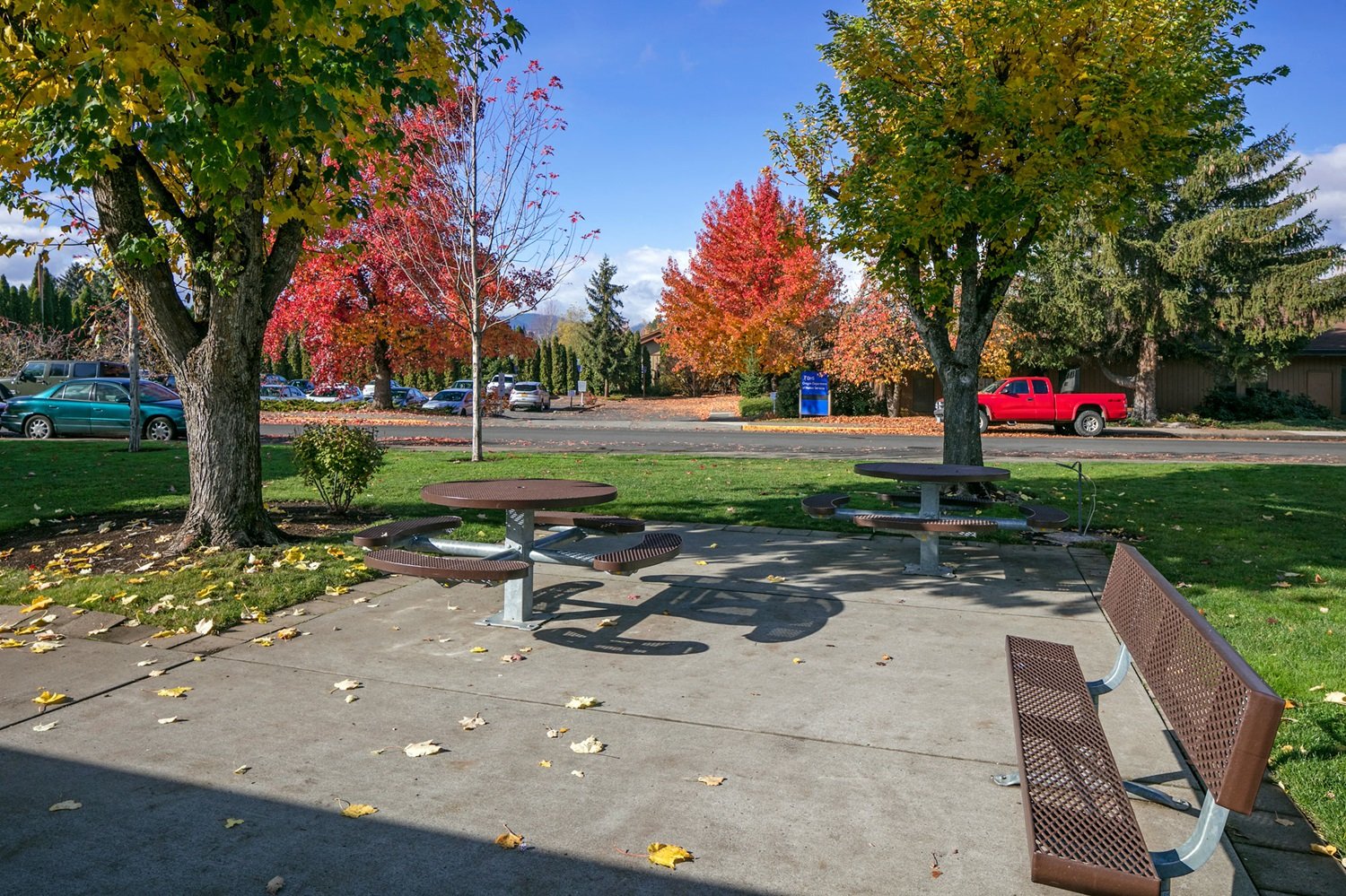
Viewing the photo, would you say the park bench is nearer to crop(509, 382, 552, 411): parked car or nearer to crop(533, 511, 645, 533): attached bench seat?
crop(533, 511, 645, 533): attached bench seat

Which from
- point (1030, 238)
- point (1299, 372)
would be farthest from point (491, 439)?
point (1299, 372)

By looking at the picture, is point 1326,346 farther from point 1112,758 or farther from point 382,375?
point 1112,758

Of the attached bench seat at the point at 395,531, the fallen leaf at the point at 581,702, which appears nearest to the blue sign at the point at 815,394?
the attached bench seat at the point at 395,531

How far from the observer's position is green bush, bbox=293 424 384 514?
950cm

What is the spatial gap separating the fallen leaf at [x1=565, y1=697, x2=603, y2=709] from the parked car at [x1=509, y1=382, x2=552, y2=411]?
1666 inches

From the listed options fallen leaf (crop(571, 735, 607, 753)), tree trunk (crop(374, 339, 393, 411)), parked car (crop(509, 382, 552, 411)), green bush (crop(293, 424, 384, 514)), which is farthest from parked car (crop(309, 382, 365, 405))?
fallen leaf (crop(571, 735, 607, 753))

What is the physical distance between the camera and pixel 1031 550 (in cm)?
859

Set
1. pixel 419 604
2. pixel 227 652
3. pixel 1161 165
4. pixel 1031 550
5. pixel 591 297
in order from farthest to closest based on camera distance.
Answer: pixel 591 297, pixel 1161 165, pixel 1031 550, pixel 419 604, pixel 227 652

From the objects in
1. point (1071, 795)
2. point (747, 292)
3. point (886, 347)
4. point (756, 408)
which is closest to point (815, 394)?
point (886, 347)

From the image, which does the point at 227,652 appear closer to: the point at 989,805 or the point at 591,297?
the point at 989,805

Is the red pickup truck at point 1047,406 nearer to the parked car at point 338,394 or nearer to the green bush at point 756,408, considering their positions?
the green bush at point 756,408

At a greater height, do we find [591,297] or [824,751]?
Result: [591,297]

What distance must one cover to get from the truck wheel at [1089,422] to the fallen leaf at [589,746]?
26301mm

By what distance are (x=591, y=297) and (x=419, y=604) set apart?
71843 mm
